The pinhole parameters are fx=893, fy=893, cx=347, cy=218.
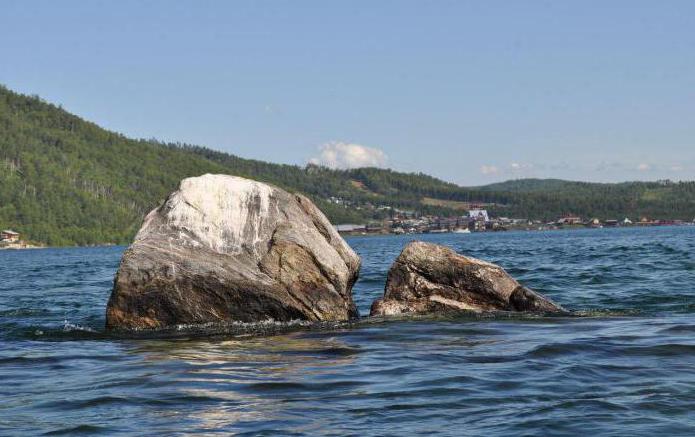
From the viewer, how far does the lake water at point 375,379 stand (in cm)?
965

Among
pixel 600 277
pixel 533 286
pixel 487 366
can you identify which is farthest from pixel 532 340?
pixel 600 277

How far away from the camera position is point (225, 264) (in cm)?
1816

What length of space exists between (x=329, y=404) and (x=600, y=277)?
23.8 meters

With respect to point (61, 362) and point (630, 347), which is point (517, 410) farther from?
point (61, 362)

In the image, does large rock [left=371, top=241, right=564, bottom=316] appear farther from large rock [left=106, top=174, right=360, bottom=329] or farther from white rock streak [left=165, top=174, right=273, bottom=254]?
white rock streak [left=165, top=174, right=273, bottom=254]

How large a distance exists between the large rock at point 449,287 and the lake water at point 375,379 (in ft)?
4.02

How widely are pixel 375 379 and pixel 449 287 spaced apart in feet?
27.8

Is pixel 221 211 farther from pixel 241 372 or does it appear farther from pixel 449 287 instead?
pixel 241 372

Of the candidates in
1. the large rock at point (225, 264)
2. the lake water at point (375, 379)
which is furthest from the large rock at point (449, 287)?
the large rock at point (225, 264)

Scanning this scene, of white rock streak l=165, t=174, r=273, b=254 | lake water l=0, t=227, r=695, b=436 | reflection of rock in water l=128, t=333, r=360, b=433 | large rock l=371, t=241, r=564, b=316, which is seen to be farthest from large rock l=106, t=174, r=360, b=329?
reflection of rock in water l=128, t=333, r=360, b=433

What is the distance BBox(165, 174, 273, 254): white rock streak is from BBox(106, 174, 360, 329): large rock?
2 cm

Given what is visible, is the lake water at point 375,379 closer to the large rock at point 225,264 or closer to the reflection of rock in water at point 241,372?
the reflection of rock in water at point 241,372

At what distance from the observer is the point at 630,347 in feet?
47.5

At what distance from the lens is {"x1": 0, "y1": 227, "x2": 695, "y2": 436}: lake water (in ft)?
31.6
